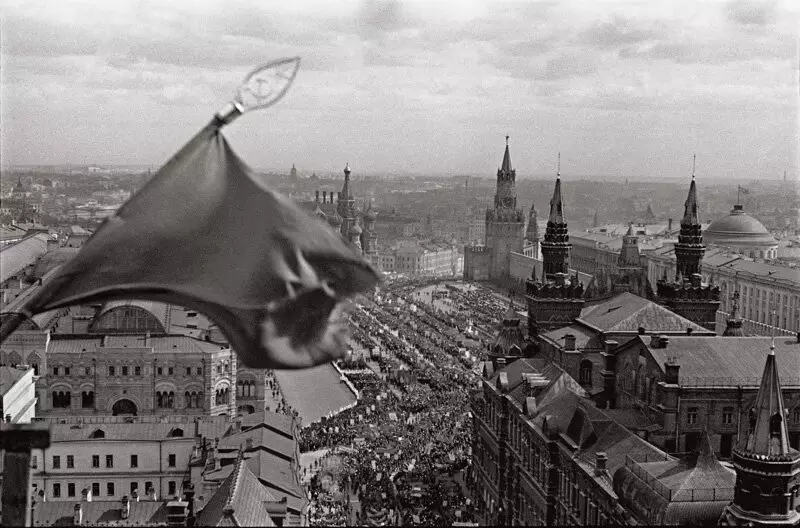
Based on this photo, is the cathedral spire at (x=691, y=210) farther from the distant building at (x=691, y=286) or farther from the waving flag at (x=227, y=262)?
the waving flag at (x=227, y=262)

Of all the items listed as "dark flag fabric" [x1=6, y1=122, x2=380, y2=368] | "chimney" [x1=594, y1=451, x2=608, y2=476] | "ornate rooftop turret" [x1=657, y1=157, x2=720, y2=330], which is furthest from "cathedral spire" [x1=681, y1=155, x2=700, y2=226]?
"dark flag fabric" [x1=6, y1=122, x2=380, y2=368]

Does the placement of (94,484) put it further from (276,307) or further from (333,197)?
(333,197)

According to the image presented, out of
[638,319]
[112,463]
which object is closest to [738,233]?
[638,319]

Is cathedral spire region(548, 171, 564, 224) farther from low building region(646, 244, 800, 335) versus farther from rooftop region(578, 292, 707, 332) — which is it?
low building region(646, 244, 800, 335)

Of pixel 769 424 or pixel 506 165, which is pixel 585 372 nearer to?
pixel 769 424

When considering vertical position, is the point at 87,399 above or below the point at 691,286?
below

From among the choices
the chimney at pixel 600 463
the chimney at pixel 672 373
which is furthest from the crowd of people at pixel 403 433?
the chimney at pixel 672 373
